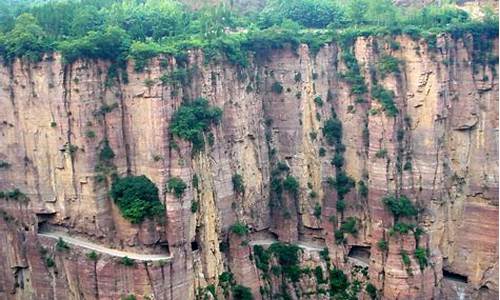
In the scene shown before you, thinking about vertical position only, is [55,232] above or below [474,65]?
below

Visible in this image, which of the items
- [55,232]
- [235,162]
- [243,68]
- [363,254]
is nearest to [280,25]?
[243,68]

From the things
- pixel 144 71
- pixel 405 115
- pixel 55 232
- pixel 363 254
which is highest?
pixel 144 71

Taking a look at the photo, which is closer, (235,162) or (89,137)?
(89,137)

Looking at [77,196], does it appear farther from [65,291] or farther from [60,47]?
[60,47]

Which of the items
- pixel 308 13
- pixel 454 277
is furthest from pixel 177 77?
pixel 454 277

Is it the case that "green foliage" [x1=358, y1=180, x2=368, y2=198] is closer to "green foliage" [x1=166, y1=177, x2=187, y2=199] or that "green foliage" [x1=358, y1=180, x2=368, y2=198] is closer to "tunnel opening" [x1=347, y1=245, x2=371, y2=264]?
"tunnel opening" [x1=347, y1=245, x2=371, y2=264]

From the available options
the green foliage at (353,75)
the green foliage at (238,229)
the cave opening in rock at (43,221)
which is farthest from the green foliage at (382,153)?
the cave opening in rock at (43,221)

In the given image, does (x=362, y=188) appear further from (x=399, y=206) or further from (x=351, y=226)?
(x=399, y=206)

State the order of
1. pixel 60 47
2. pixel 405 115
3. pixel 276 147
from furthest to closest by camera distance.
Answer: pixel 276 147 < pixel 405 115 < pixel 60 47
